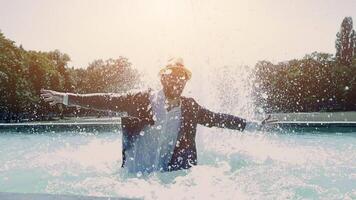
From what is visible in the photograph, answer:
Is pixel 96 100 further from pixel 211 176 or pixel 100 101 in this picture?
pixel 211 176

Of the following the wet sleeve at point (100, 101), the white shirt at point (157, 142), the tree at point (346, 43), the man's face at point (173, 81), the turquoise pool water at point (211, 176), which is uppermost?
the tree at point (346, 43)

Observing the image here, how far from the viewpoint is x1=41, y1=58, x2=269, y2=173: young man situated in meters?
4.53

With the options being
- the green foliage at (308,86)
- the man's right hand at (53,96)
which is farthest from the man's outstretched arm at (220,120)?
the green foliage at (308,86)

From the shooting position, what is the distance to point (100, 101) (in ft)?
14.4

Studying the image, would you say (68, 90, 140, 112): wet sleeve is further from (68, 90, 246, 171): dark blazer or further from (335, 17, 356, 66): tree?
(335, 17, 356, 66): tree

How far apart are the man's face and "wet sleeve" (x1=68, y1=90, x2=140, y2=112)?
1.42ft


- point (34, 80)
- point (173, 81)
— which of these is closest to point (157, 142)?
point (173, 81)

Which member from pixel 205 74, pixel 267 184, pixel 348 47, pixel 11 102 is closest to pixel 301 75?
pixel 348 47

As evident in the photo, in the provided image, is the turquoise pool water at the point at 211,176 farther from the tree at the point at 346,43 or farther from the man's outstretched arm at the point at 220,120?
the tree at the point at 346,43

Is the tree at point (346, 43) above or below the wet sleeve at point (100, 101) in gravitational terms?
above

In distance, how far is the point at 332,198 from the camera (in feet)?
15.7

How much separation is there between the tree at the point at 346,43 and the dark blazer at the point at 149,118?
205 ft

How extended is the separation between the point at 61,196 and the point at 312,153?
6978 millimetres

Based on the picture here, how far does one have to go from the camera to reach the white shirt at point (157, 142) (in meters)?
4.71
